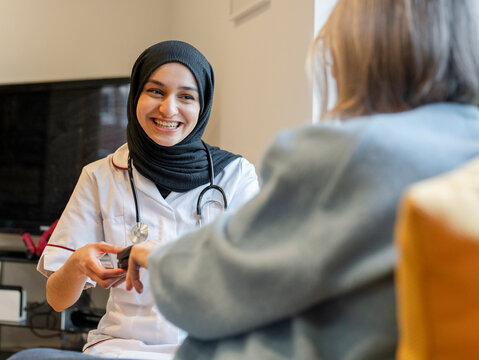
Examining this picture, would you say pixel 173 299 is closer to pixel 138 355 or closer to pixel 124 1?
pixel 138 355

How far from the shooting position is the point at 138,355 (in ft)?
4.11

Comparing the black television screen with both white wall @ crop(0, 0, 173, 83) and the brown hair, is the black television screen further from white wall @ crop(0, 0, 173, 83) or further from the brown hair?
the brown hair

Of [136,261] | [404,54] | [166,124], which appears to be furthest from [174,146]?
[404,54]

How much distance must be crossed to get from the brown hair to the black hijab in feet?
2.83

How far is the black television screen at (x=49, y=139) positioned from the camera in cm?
323

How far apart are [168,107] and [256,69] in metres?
0.88

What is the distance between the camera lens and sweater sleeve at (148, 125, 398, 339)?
0.61 m

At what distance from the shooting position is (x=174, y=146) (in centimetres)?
165

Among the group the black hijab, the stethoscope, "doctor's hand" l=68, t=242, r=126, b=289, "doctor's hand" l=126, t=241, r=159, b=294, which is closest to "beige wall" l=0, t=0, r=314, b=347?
the black hijab

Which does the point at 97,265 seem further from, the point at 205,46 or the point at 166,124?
the point at 205,46

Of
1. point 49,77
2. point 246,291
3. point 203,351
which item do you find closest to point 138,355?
point 203,351

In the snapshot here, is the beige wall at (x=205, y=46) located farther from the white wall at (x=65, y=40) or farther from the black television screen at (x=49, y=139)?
the black television screen at (x=49, y=139)

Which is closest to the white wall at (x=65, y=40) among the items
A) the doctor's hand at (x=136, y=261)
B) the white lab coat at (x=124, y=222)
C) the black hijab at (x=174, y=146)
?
the black hijab at (x=174, y=146)

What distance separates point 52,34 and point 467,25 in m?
3.26
